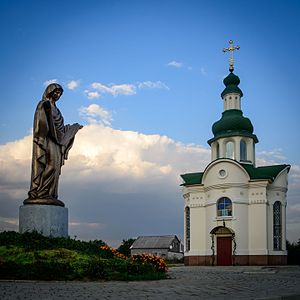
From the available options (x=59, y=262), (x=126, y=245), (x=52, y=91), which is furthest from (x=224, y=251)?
(x=126, y=245)

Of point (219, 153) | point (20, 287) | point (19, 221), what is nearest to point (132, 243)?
point (219, 153)

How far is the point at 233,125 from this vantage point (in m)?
35.6

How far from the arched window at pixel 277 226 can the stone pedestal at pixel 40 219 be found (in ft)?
71.8

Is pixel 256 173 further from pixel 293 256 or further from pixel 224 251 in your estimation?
pixel 293 256

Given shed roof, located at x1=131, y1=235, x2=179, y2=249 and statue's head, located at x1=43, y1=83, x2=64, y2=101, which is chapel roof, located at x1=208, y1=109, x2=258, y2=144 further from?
shed roof, located at x1=131, y1=235, x2=179, y2=249

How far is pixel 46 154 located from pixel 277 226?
74.3 ft

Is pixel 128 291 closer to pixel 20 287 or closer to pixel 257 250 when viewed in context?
pixel 20 287

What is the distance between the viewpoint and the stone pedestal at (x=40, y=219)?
43.9 ft

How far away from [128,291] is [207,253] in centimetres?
2468

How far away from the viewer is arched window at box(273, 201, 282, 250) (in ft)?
106

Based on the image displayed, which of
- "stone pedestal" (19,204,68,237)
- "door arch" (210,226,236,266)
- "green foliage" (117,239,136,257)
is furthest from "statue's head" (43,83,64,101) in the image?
"green foliage" (117,239,136,257)

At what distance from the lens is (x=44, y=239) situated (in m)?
12.7

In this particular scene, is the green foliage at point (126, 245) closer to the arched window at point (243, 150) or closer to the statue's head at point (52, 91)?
the arched window at point (243, 150)

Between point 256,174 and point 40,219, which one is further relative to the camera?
point 256,174
